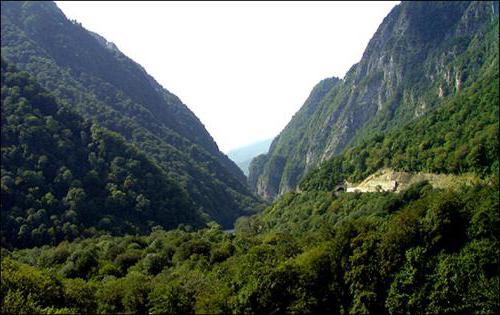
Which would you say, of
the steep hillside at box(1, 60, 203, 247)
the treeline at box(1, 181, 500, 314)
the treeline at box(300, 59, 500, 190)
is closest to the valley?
the treeline at box(1, 181, 500, 314)

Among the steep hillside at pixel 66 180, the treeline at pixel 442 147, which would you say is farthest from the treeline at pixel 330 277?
the treeline at pixel 442 147

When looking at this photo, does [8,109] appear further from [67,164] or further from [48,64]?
[48,64]

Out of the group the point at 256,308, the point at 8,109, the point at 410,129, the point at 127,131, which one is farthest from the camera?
the point at 127,131

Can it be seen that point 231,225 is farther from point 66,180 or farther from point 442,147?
point 442,147

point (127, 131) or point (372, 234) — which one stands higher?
point (127, 131)

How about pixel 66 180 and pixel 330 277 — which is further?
pixel 66 180

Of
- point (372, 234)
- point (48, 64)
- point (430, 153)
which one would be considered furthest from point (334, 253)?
point (48, 64)

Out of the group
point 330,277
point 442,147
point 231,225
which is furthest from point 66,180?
point 442,147

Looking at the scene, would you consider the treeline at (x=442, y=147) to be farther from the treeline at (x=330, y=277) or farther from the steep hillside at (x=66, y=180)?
the treeline at (x=330, y=277)
